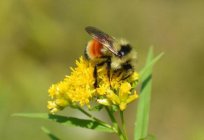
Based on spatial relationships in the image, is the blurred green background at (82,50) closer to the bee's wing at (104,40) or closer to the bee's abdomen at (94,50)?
the bee's abdomen at (94,50)

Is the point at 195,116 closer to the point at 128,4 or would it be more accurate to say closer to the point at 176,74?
the point at 176,74

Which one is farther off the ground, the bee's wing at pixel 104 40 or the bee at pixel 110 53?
the bee's wing at pixel 104 40

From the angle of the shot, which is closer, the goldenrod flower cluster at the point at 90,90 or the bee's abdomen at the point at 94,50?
the goldenrod flower cluster at the point at 90,90

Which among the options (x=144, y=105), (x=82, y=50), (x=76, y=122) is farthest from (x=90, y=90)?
(x=82, y=50)

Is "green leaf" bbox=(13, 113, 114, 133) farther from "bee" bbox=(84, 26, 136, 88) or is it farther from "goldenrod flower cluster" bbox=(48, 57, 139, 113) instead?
"bee" bbox=(84, 26, 136, 88)

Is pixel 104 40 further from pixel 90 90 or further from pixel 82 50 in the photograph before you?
pixel 82 50

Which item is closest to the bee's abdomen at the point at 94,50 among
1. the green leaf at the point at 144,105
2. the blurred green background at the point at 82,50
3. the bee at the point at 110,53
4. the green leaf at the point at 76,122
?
the bee at the point at 110,53

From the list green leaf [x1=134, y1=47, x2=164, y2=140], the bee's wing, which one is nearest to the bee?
the bee's wing
